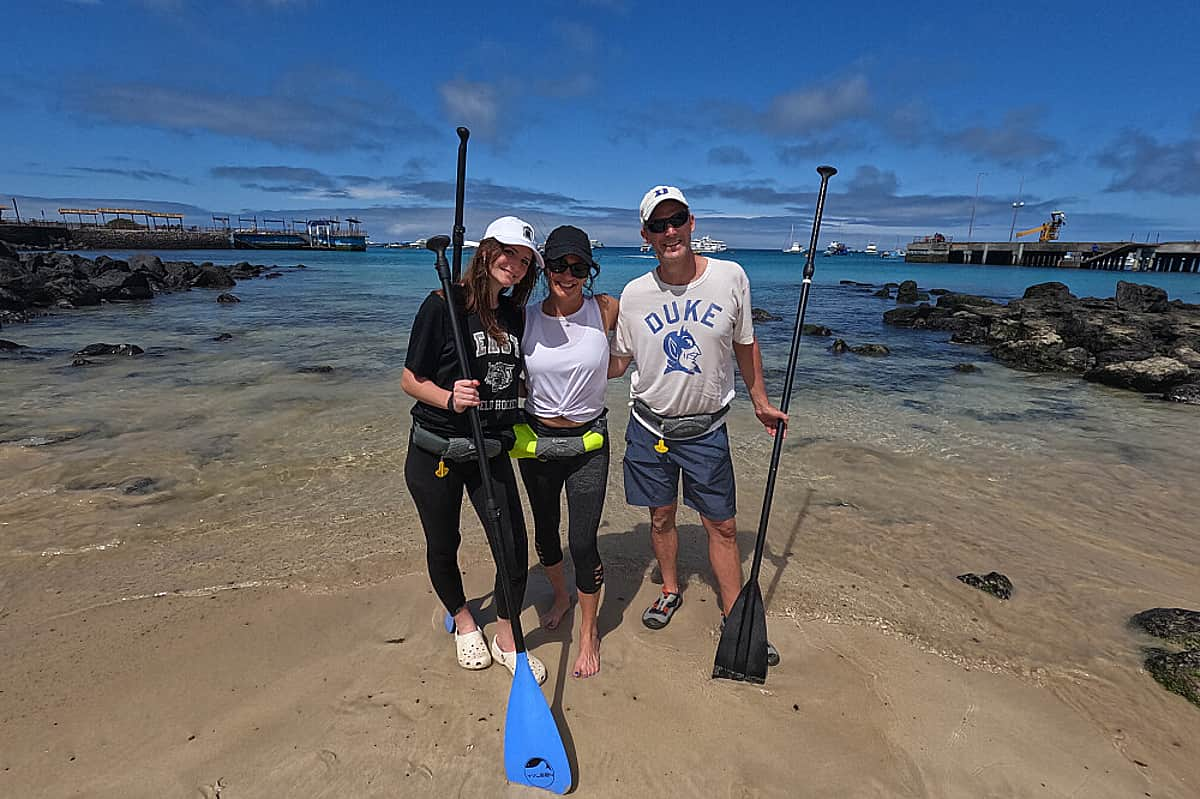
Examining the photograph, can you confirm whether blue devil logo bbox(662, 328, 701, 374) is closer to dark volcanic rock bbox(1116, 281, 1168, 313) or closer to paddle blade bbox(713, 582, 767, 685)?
paddle blade bbox(713, 582, 767, 685)

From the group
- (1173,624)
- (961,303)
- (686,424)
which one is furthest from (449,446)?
(961,303)

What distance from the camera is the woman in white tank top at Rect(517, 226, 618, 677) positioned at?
3.31 metres

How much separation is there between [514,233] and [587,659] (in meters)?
2.69

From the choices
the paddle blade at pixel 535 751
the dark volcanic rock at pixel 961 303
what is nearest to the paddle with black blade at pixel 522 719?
the paddle blade at pixel 535 751

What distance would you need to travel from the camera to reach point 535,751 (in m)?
3.04

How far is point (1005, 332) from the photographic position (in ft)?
61.7

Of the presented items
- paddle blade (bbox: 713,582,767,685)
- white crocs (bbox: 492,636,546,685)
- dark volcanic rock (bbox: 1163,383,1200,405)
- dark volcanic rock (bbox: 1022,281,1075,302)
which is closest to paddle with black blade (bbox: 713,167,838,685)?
paddle blade (bbox: 713,582,767,685)

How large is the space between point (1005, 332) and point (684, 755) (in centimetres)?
2026

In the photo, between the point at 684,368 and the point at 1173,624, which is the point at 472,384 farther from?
the point at 1173,624

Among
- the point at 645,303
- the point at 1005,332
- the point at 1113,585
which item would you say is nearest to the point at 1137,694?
the point at 1113,585

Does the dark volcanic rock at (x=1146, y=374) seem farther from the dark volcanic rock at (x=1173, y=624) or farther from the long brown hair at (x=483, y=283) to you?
the long brown hair at (x=483, y=283)

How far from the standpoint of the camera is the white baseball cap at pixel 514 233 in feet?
10.3

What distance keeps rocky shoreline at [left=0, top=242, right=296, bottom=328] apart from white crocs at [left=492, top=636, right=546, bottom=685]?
24.6 metres

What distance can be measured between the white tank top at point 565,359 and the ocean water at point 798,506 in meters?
2.34
